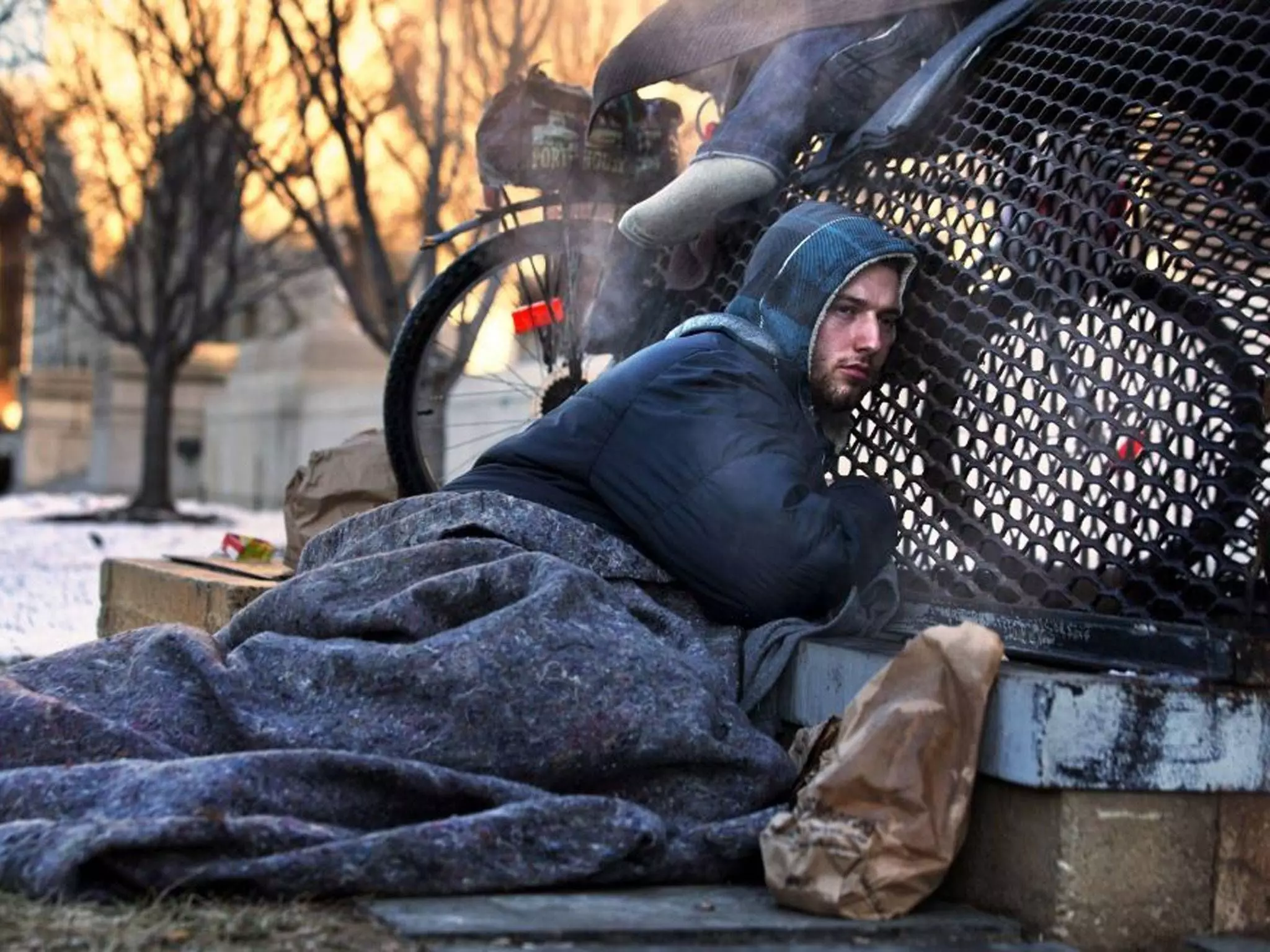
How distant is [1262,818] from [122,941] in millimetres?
1840

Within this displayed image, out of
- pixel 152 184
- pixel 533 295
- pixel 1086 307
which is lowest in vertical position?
pixel 533 295

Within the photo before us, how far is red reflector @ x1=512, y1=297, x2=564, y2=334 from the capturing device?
252 inches

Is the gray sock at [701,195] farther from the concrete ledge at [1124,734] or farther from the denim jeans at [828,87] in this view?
the concrete ledge at [1124,734]

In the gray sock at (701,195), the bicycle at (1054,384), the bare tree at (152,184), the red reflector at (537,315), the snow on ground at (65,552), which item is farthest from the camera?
the bare tree at (152,184)

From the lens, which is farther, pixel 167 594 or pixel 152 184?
pixel 152 184

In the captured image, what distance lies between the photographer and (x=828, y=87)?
16.2 ft

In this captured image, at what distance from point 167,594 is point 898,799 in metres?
3.67

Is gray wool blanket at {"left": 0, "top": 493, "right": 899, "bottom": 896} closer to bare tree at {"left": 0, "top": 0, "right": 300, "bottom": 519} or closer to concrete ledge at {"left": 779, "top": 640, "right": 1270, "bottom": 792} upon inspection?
concrete ledge at {"left": 779, "top": 640, "right": 1270, "bottom": 792}

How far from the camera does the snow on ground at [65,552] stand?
799 cm

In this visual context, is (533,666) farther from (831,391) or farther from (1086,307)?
(1086,307)

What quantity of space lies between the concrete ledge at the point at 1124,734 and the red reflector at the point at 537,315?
11.0 feet

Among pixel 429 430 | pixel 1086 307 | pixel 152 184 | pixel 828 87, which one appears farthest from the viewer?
pixel 152 184

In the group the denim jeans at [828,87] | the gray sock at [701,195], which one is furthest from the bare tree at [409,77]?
the denim jeans at [828,87]

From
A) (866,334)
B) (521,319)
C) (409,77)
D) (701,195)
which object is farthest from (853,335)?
(409,77)
